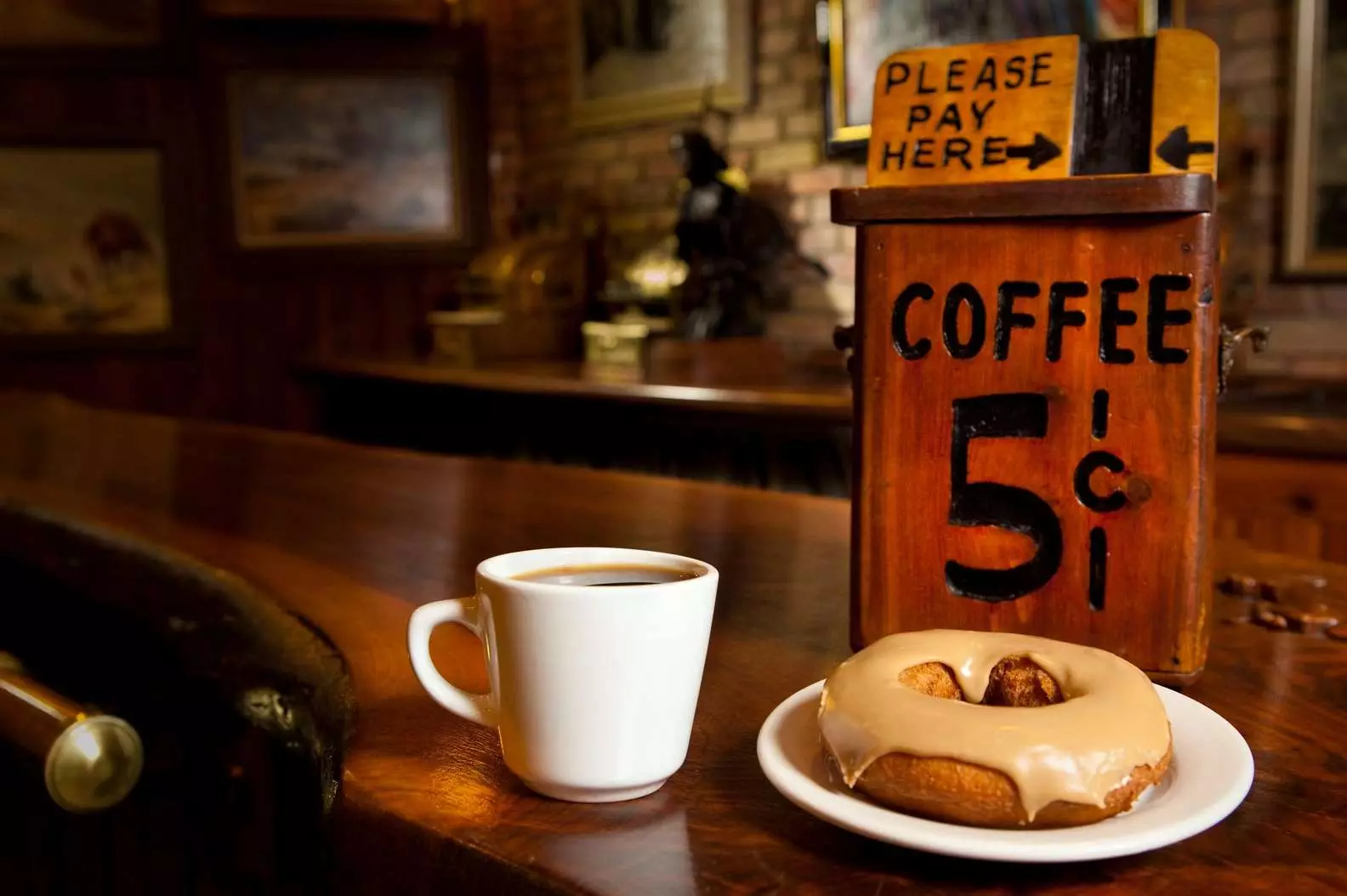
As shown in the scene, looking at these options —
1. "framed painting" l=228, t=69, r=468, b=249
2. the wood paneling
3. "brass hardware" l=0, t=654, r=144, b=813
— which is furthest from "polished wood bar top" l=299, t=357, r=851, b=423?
"brass hardware" l=0, t=654, r=144, b=813

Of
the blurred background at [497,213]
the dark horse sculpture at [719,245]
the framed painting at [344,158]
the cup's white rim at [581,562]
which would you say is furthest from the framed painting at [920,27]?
the cup's white rim at [581,562]

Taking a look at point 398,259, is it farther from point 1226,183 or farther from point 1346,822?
point 1346,822

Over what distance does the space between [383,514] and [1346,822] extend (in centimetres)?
108

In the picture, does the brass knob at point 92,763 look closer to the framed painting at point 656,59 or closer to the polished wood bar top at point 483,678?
the polished wood bar top at point 483,678

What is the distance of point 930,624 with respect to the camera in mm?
792

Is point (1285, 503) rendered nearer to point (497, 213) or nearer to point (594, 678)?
point (594, 678)

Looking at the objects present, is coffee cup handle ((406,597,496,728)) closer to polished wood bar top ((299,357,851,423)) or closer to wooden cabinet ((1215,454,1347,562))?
wooden cabinet ((1215,454,1347,562))

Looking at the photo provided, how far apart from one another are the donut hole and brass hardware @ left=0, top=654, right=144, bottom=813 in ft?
1.89

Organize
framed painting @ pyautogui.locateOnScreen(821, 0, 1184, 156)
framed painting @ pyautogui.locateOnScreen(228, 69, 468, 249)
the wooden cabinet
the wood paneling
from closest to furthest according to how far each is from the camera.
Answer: the wooden cabinet, framed painting @ pyautogui.locateOnScreen(821, 0, 1184, 156), the wood paneling, framed painting @ pyautogui.locateOnScreen(228, 69, 468, 249)

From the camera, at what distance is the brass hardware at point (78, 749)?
822 mm

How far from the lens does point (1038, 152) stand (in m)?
0.79

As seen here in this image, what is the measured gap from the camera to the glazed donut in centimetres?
49

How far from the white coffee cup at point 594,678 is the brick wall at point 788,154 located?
2.67m

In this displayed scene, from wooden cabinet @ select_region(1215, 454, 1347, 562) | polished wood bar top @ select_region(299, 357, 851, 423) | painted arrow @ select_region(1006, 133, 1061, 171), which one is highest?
painted arrow @ select_region(1006, 133, 1061, 171)
